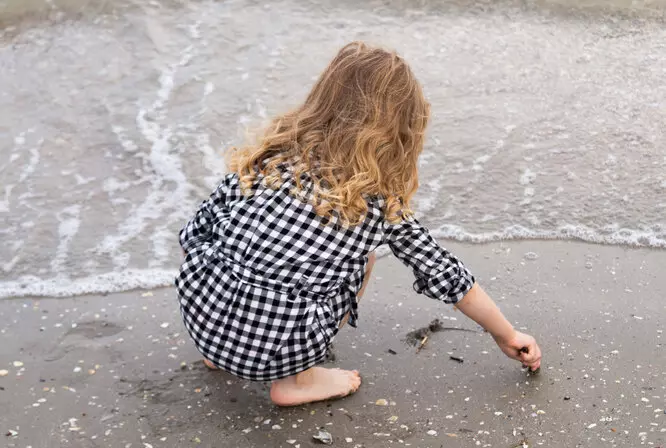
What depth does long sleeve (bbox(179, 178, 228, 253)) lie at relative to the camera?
2.33 m

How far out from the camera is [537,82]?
4.88 metres

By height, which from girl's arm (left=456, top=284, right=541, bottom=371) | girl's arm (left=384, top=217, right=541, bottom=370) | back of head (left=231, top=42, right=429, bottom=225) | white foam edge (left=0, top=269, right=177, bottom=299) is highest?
back of head (left=231, top=42, right=429, bottom=225)

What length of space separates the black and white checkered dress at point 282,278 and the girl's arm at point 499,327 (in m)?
0.06

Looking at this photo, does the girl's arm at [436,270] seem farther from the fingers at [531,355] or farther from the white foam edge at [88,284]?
the white foam edge at [88,284]

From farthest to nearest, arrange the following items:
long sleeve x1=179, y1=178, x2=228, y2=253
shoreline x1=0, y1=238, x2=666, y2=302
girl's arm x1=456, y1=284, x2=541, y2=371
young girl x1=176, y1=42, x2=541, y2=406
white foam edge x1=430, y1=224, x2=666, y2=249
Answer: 1. white foam edge x1=430, y1=224, x2=666, y2=249
2. shoreline x1=0, y1=238, x2=666, y2=302
3. long sleeve x1=179, y1=178, x2=228, y2=253
4. girl's arm x1=456, y1=284, x2=541, y2=371
5. young girl x1=176, y1=42, x2=541, y2=406

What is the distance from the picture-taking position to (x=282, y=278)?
82.4 inches

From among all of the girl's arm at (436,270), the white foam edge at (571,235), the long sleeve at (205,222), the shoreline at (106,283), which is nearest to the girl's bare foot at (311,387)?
the girl's arm at (436,270)

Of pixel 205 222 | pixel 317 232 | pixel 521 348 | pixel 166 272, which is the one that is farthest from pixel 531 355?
pixel 166 272

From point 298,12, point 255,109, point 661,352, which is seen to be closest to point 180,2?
Answer: point 298,12

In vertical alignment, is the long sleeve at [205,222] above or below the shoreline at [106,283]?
above

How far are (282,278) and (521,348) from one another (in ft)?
2.49

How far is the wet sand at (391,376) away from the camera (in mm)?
2158

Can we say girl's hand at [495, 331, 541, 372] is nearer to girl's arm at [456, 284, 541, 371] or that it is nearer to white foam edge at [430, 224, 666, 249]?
girl's arm at [456, 284, 541, 371]

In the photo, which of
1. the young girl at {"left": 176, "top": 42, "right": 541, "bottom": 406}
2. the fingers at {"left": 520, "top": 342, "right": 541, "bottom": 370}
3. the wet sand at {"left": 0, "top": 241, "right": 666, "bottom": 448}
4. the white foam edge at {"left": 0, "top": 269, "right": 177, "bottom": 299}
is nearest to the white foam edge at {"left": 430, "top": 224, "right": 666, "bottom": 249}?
the wet sand at {"left": 0, "top": 241, "right": 666, "bottom": 448}
